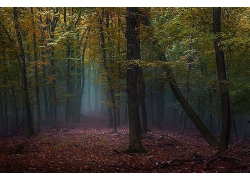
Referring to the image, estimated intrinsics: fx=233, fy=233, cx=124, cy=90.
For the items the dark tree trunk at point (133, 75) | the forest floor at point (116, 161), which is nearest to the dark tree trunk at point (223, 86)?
the forest floor at point (116, 161)

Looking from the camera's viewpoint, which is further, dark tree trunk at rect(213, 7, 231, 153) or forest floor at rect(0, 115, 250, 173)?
dark tree trunk at rect(213, 7, 231, 153)

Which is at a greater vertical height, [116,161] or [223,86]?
[223,86]

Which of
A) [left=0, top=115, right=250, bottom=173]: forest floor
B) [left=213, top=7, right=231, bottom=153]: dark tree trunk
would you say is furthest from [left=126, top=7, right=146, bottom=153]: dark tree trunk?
[left=213, top=7, right=231, bottom=153]: dark tree trunk

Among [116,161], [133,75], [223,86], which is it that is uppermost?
[133,75]

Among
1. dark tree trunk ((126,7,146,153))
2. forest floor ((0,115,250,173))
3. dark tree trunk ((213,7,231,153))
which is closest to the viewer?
forest floor ((0,115,250,173))

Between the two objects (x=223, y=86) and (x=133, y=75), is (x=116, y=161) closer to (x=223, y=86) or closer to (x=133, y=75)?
(x=133, y=75)

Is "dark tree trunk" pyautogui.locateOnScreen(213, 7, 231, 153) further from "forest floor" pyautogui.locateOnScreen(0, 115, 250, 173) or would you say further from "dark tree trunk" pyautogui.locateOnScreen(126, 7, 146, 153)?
"dark tree trunk" pyautogui.locateOnScreen(126, 7, 146, 153)

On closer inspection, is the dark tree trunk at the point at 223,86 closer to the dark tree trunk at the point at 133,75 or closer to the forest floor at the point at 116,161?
the forest floor at the point at 116,161

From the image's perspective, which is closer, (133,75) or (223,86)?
(223,86)

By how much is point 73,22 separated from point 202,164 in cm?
1549

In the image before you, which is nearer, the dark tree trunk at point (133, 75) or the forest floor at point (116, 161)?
the forest floor at point (116, 161)

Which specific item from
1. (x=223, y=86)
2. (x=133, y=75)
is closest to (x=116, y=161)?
(x=133, y=75)
